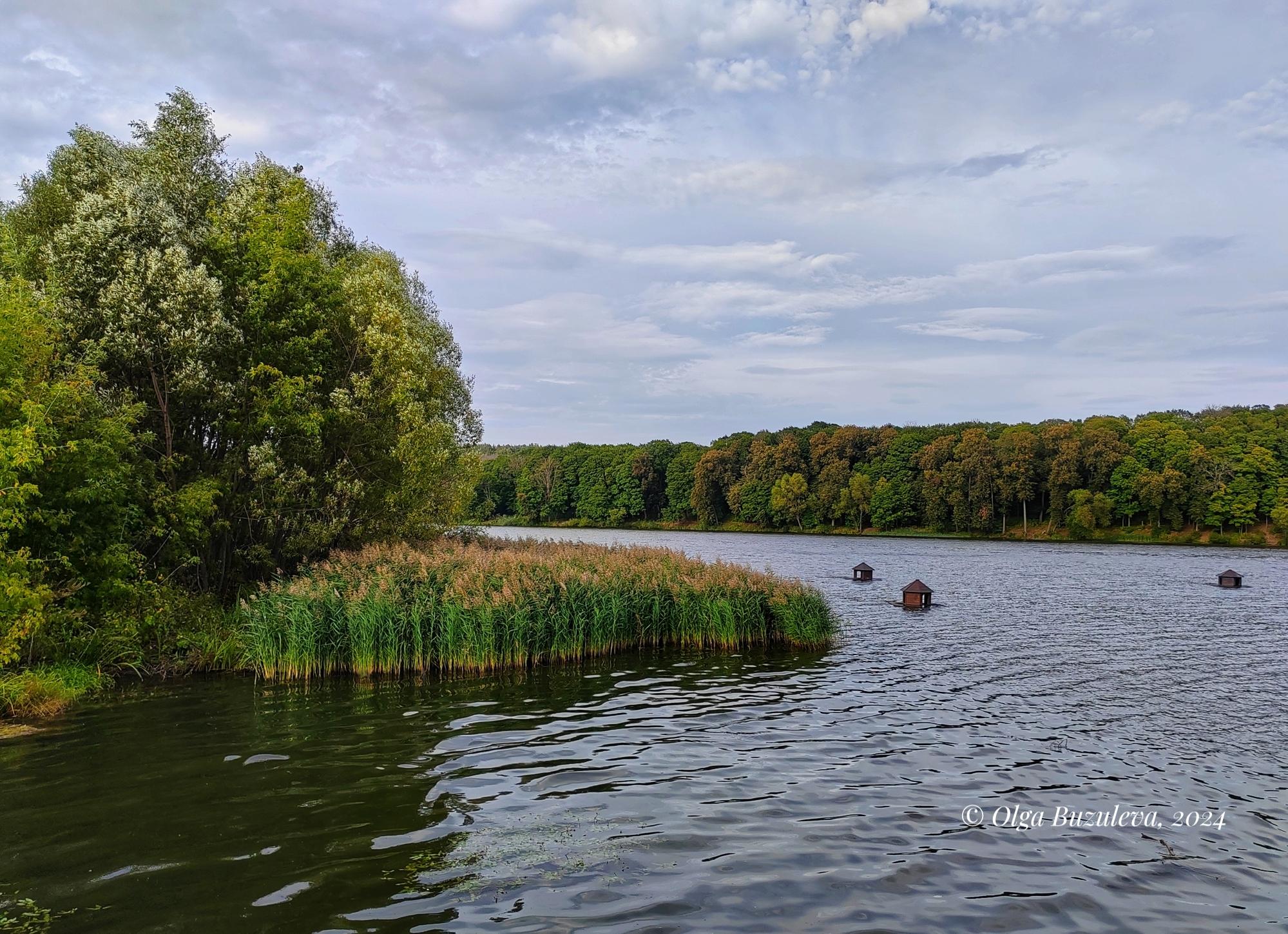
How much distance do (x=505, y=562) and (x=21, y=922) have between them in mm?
15013

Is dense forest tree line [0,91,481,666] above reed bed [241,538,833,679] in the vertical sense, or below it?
above

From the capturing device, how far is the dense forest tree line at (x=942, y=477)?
3733 inches

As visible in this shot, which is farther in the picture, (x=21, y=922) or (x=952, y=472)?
(x=952, y=472)

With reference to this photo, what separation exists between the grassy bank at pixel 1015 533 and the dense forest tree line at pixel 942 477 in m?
1.17

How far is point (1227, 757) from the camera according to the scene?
13.0 metres

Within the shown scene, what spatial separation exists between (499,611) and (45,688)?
931 centimetres

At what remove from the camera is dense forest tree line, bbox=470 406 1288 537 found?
311 feet

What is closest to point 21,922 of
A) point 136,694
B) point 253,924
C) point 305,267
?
point 253,924

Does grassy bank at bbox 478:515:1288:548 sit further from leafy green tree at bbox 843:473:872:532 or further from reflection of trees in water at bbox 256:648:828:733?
reflection of trees in water at bbox 256:648:828:733

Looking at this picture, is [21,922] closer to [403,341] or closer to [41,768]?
[41,768]

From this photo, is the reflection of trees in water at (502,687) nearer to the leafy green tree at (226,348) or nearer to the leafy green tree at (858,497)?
the leafy green tree at (226,348)

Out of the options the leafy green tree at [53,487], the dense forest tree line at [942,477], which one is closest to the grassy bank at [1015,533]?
the dense forest tree line at [942,477]

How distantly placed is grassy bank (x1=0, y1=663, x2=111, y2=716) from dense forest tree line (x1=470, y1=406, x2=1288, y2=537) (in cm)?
5481

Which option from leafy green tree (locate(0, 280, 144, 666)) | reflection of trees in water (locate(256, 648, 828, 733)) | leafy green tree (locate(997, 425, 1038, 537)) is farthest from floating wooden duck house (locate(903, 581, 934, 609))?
leafy green tree (locate(997, 425, 1038, 537))
